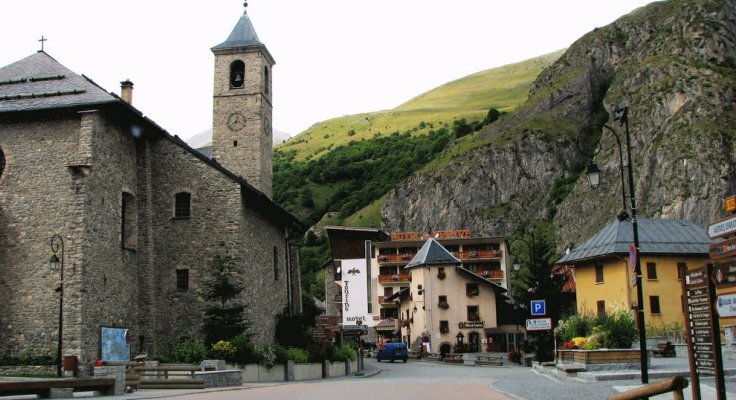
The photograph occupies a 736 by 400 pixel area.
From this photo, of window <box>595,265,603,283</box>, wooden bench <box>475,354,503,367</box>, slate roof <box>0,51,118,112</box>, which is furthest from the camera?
wooden bench <box>475,354,503,367</box>

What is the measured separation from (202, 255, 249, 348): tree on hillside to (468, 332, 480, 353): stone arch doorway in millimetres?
34720

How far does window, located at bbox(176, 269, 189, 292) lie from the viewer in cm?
3153

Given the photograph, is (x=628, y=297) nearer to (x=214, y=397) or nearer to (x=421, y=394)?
(x=421, y=394)

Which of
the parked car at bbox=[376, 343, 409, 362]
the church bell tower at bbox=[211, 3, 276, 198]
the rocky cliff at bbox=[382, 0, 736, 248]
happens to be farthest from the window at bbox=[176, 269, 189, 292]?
the rocky cliff at bbox=[382, 0, 736, 248]

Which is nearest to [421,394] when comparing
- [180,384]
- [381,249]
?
[180,384]

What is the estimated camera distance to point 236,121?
48.9 metres

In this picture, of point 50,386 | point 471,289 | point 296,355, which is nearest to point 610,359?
point 296,355

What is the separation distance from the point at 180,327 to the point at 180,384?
8.95 metres

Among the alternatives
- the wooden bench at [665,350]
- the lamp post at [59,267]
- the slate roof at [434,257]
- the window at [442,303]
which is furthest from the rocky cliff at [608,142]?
the lamp post at [59,267]

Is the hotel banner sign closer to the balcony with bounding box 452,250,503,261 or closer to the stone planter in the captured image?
the stone planter

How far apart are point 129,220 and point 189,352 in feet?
21.1

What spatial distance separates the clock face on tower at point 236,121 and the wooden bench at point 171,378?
26.1 metres

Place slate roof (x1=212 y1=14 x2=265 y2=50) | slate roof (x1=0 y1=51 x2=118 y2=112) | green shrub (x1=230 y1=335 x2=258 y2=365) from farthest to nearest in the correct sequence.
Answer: slate roof (x1=212 y1=14 x2=265 y2=50) → green shrub (x1=230 y1=335 x2=258 y2=365) → slate roof (x1=0 y1=51 x2=118 y2=112)

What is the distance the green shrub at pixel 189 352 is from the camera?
28.5 metres
